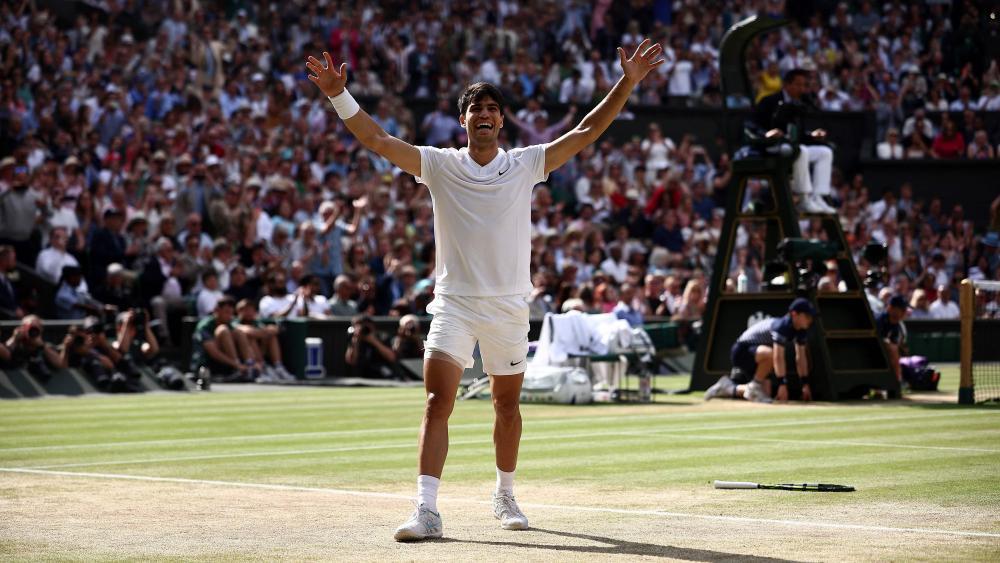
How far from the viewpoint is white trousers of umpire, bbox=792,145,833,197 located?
19969 millimetres

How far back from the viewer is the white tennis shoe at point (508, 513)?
8.05 meters

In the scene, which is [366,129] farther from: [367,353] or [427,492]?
[367,353]

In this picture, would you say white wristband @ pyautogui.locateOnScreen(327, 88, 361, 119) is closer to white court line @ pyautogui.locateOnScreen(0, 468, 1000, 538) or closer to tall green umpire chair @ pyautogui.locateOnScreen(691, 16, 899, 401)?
white court line @ pyautogui.locateOnScreen(0, 468, 1000, 538)

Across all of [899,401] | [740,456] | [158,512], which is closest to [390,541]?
[158,512]

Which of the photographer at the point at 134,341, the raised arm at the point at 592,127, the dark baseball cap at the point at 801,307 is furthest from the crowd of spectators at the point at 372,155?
the raised arm at the point at 592,127

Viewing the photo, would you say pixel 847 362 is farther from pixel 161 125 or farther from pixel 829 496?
pixel 161 125

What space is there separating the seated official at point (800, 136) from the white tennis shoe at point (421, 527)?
41.8 ft

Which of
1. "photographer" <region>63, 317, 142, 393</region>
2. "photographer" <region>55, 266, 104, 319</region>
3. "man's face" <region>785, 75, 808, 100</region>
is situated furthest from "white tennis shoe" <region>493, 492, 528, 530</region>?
"photographer" <region>55, 266, 104, 319</region>

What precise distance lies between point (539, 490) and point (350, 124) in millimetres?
2991

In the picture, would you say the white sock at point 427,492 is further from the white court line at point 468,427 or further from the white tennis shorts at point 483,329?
the white court line at point 468,427

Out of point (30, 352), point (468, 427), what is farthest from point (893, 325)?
point (30, 352)

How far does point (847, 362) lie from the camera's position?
1969 cm

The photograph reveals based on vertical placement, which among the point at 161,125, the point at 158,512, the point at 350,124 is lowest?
the point at 158,512

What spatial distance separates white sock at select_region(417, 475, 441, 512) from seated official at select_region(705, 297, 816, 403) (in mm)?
10929
